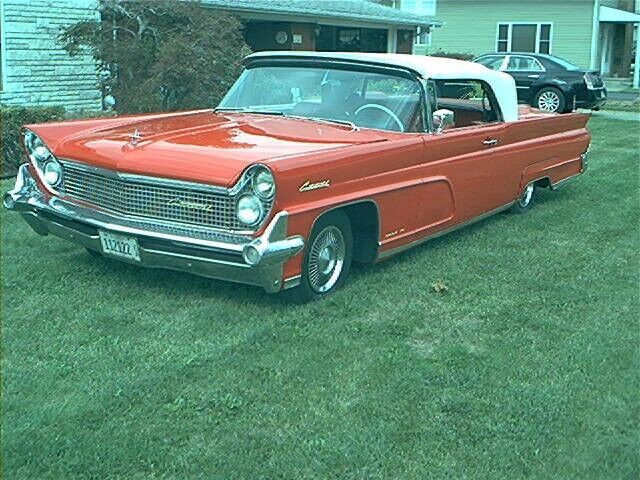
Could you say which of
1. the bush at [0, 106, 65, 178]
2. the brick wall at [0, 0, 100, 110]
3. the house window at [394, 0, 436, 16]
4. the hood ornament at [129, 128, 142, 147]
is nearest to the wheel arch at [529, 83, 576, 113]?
the brick wall at [0, 0, 100, 110]

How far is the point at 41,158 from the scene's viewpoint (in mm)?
5488

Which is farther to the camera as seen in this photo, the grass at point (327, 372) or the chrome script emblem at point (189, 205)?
the chrome script emblem at point (189, 205)

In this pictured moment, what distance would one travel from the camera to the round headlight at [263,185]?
4531mm

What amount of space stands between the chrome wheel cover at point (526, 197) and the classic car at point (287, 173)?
0.58 m

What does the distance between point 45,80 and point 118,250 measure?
9.06m

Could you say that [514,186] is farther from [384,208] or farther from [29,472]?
[29,472]

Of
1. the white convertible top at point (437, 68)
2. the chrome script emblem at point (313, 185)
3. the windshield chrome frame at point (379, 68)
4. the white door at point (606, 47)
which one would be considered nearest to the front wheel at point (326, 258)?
the chrome script emblem at point (313, 185)

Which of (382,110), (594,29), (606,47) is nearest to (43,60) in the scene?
(382,110)

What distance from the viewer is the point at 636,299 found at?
17.8ft

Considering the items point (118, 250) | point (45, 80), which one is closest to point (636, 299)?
point (118, 250)

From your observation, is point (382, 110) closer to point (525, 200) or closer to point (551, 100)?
point (525, 200)

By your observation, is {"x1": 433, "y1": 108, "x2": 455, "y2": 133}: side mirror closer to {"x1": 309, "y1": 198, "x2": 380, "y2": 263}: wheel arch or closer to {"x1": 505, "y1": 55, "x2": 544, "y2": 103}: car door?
{"x1": 309, "y1": 198, "x2": 380, "y2": 263}: wheel arch

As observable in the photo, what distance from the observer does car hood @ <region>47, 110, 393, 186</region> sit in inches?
185

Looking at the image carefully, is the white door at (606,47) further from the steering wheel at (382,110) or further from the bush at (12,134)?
the steering wheel at (382,110)
